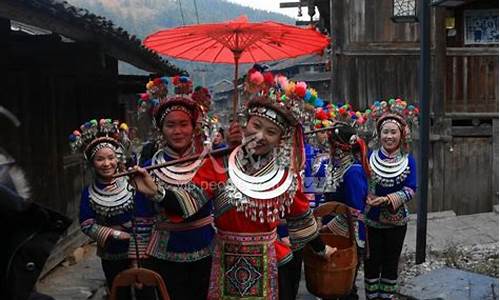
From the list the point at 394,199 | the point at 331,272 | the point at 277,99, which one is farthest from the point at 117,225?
the point at 394,199

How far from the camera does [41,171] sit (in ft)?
23.7

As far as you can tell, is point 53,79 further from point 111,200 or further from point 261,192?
point 261,192

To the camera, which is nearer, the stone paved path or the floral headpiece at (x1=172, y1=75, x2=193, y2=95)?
the floral headpiece at (x1=172, y1=75, x2=193, y2=95)

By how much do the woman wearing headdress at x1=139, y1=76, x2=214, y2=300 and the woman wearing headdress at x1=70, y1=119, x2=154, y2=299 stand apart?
0.62 meters

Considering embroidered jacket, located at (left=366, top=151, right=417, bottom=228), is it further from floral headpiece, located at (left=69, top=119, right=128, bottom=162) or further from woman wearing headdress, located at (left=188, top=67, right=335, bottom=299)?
floral headpiece, located at (left=69, top=119, right=128, bottom=162)

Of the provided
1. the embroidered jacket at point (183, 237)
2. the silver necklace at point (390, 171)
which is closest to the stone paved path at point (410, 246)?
the silver necklace at point (390, 171)

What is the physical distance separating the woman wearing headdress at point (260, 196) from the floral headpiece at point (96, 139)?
154 cm

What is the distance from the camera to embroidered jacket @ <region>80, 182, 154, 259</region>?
4.41 meters

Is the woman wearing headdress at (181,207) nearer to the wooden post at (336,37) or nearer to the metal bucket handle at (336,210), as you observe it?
the metal bucket handle at (336,210)

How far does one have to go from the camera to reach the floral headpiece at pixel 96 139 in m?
5.05

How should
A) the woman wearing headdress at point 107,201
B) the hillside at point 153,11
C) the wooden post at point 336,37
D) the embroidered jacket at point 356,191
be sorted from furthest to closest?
the hillside at point 153,11
the wooden post at point 336,37
the embroidered jacket at point 356,191
the woman wearing headdress at point 107,201

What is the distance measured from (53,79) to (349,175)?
167 inches

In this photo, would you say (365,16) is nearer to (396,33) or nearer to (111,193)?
(396,33)

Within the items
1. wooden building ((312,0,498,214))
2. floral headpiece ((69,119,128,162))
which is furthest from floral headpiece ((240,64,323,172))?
wooden building ((312,0,498,214))
